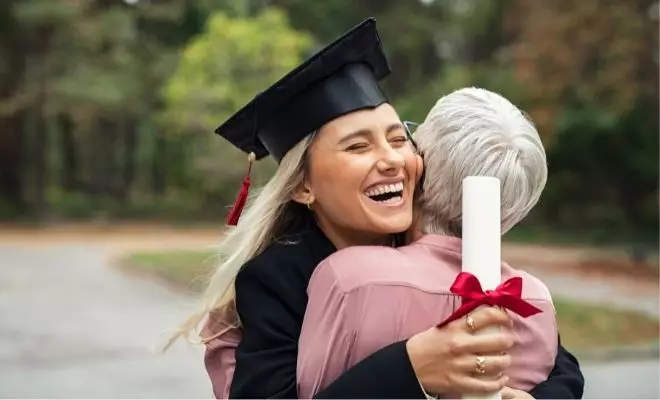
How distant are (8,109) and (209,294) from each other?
2.70m

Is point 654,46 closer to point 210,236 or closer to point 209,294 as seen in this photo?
point 210,236

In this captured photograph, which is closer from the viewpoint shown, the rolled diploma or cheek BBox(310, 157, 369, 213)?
the rolled diploma

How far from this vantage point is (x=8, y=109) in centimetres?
353

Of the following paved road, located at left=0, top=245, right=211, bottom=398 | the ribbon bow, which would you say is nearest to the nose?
the ribbon bow

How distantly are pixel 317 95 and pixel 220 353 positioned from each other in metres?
0.40

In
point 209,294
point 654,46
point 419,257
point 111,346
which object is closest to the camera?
point 419,257

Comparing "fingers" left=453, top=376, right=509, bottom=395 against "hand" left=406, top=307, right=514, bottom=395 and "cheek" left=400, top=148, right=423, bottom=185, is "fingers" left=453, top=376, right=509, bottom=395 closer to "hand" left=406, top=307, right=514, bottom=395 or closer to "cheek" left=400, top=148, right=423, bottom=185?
"hand" left=406, top=307, right=514, bottom=395

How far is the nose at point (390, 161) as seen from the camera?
3.31ft

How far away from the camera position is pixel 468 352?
33.5 inches

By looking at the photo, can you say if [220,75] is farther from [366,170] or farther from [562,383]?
[562,383]

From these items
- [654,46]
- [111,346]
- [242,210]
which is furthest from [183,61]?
[242,210]

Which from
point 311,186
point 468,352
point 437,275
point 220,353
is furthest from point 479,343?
point 220,353

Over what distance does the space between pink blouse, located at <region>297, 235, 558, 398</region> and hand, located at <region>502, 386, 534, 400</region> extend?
0.06 m

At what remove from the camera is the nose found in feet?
3.31
